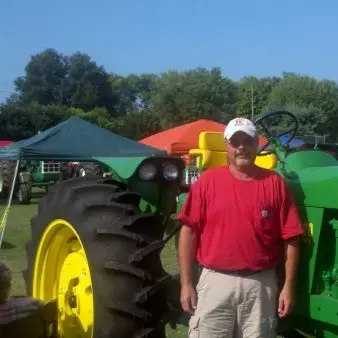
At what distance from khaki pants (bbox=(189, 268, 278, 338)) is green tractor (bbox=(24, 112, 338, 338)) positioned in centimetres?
35

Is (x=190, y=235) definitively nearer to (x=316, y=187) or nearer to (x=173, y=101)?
(x=316, y=187)

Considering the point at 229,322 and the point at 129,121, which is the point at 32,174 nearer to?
the point at 229,322

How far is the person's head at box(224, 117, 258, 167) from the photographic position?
271 centimetres

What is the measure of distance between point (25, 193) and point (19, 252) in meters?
8.74

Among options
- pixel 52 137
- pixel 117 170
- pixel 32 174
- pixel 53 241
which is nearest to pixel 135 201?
pixel 117 170

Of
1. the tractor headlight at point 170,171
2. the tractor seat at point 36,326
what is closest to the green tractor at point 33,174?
the tractor headlight at point 170,171

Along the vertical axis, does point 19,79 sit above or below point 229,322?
above

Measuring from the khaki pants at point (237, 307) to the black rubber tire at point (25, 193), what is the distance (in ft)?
49.8

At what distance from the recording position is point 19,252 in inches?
349

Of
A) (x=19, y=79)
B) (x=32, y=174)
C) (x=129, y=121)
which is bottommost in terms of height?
(x=32, y=174)

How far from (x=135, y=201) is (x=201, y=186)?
101 centimetres

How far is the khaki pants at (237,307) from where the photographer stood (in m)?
2.68

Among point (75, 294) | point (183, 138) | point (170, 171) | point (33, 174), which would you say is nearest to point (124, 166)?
point (170, 171)

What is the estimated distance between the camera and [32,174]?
20.2 m
